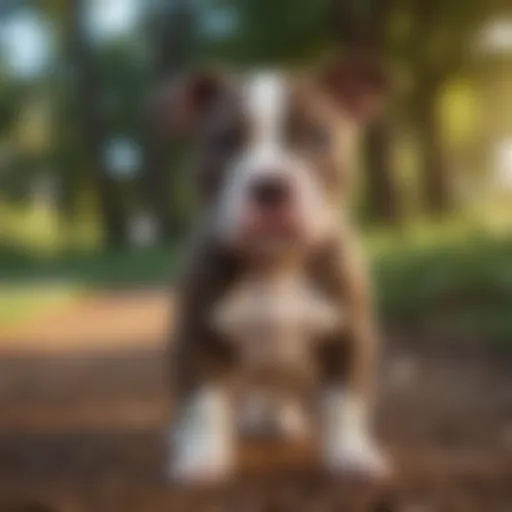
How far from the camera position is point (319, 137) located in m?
0.85

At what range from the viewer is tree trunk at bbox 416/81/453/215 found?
91 cm

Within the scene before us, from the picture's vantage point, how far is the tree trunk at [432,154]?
2.97 feet

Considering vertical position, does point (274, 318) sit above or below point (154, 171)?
below

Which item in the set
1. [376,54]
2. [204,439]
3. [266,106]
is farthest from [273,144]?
Answer: [204,439]

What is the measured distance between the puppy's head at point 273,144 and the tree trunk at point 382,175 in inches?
0.7

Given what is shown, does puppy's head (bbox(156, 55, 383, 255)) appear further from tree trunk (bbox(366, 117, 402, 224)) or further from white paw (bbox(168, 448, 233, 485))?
white paw (bbox(168, 448, 233, 485))

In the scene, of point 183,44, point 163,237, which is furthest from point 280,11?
point 163,237

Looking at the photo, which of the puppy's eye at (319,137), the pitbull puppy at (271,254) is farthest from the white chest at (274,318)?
the puppy's eye at (319,137)

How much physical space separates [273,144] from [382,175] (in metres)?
0.10

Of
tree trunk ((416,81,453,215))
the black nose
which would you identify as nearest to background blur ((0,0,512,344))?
tree trunk ((416,81,453,215))

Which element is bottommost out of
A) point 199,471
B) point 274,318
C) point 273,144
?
point 199,471

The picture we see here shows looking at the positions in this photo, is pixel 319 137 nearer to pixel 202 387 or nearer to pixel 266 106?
pixel 266 106

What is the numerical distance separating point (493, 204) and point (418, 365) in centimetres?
15

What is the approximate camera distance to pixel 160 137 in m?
0.89
